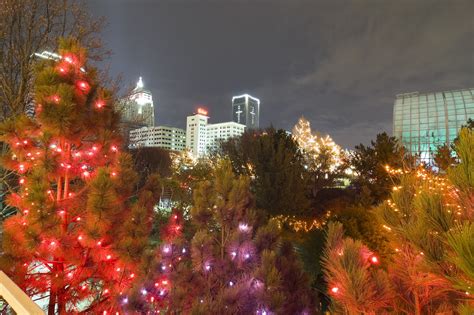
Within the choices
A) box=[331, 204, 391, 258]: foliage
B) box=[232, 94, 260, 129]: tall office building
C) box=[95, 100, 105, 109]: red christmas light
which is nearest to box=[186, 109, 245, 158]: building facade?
box=[232, 94, 260, 129]: tall office building

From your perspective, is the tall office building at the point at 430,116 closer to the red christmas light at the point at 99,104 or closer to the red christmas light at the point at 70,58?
the red christmas light at the point at 99,104

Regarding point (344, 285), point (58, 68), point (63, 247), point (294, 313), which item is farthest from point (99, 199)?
point (344, 285)

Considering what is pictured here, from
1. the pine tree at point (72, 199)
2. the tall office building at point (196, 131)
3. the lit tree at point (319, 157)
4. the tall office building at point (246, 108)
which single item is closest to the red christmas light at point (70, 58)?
the pine tree at point (72, 199)

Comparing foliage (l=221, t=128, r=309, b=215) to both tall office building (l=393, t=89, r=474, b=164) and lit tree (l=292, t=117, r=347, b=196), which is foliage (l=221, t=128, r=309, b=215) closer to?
lit tree (l=292, t=117, r=347, b=196)

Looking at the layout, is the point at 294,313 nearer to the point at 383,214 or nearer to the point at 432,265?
the point at 383,214

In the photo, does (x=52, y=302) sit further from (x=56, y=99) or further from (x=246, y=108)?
(x=246, y=108)

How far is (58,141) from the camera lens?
12.7 ft

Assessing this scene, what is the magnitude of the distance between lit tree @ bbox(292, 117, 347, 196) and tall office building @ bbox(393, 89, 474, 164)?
14381mm

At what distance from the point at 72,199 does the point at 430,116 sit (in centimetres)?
4575

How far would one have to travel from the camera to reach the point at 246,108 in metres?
104

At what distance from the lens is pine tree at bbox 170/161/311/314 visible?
2510 mm

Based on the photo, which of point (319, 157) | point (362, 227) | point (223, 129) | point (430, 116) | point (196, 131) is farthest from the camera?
point (196, 131)

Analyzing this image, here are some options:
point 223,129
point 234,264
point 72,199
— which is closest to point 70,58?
point 72,199

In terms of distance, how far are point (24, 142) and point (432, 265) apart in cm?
395
